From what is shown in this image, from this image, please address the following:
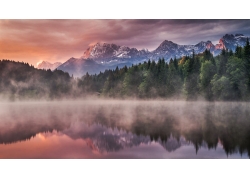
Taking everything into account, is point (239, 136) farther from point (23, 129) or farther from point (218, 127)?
point (23, 129)

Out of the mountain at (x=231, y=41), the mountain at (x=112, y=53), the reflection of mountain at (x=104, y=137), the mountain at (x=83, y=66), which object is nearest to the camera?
the reflection of mountain at (x=104, y=137)

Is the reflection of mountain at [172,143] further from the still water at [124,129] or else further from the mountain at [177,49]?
the mountain at [177,49]

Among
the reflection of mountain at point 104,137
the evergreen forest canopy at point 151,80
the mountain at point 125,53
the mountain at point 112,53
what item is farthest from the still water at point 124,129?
the mountain at point 112,53

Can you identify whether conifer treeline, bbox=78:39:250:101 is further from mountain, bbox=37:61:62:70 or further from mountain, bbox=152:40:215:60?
mountain, bbox=37:61:62:70

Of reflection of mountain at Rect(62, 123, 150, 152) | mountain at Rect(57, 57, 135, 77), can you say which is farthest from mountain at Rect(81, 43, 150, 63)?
reflection of mountain at Rect(62, 123, 150, 152)

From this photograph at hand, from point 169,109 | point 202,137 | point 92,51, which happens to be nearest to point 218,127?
point 202,137
